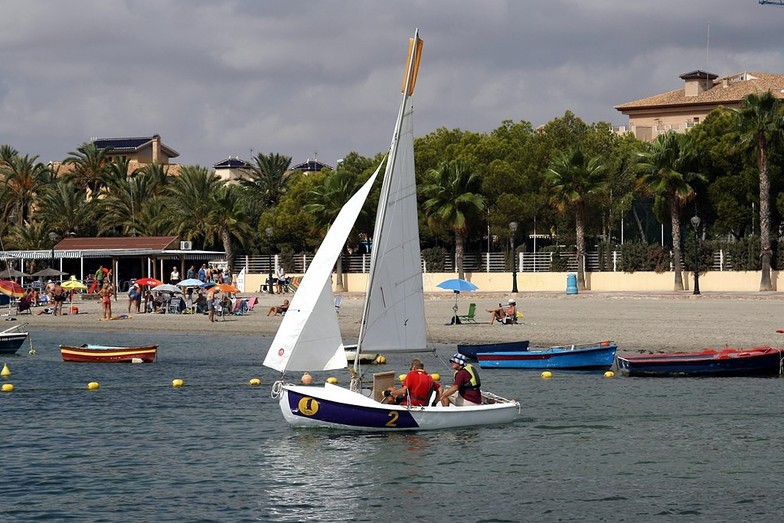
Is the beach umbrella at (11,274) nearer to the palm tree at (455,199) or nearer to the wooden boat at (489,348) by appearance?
the palm tree at (455,199)

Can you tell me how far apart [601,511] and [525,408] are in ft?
34.6

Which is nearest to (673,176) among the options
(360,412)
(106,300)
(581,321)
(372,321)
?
(581,321)

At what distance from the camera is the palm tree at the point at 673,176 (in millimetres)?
69812

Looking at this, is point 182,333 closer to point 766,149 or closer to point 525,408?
point 525,408

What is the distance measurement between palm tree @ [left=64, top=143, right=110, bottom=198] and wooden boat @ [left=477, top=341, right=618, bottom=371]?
2839 inches

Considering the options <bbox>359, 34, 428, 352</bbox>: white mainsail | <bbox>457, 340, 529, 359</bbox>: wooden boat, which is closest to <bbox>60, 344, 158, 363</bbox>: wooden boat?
<bbox>457, 340, 529, 359</bbox>: wooden boat

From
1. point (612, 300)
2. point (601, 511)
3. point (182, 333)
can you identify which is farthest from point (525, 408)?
point (612, 300)

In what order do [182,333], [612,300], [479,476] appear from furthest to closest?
[612,300] < [182,333] < [479,476]

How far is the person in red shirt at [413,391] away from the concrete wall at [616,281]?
149 feet

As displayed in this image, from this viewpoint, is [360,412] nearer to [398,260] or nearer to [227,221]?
[398,260]

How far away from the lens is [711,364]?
34.8 metres

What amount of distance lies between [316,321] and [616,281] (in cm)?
5047

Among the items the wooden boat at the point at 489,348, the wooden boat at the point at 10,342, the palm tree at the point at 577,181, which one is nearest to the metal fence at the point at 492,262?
the palm tree at the point at 577,181

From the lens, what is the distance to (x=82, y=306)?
7056cm
